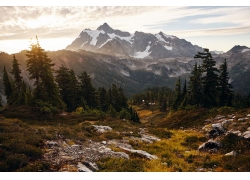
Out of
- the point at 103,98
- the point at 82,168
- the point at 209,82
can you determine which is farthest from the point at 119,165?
the point at 103,98

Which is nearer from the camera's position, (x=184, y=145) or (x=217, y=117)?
(x=184, y=145)

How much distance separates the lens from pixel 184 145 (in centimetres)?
2100

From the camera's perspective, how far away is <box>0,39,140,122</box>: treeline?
1480 inches

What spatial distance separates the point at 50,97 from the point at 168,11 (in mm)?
28536

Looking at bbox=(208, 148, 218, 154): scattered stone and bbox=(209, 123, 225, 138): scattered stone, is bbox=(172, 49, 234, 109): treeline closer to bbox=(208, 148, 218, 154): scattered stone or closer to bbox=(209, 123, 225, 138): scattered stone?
bbox=(209, 123, 225, 138): scattered stone

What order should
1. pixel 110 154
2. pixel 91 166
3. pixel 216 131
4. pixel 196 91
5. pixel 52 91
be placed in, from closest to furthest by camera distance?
pixel 91 166 → pixel 110 154 → pixel 216 131 → pixel 52 91 → pixel 196 91

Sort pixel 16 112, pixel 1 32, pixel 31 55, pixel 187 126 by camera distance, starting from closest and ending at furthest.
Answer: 1. pixel 1 32
2. pixel 16 112
3. pixel 187 126
4. pixel 31 55

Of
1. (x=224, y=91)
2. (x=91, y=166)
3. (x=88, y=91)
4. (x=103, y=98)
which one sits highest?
(x=91, y=166)

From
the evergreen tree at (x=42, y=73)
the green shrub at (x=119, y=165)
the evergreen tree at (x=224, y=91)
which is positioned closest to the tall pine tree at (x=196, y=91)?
the evergreen tree at (x=224, y=91)

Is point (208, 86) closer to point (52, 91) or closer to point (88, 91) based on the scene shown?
point (88, 91)

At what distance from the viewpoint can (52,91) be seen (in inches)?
1601

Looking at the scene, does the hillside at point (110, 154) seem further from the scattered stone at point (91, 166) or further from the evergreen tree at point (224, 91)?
the evergreen tree at point (224, 91)

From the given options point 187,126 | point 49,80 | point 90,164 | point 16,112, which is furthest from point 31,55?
point 90,164
